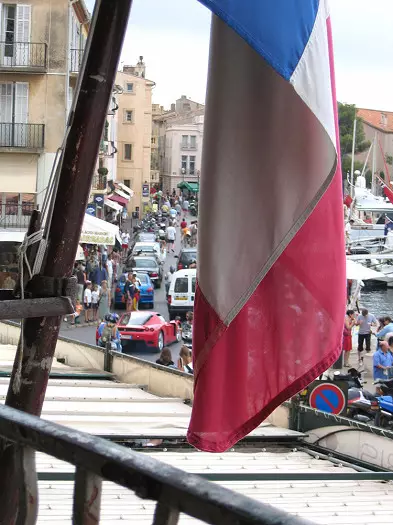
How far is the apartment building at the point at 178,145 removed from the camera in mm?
140125

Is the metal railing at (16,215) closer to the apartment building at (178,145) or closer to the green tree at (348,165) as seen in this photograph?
the green tree at (348,165)

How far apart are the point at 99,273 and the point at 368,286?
24318 millimetres

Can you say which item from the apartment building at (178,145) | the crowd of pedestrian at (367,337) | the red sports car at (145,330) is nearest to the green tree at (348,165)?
the apartment building at (178,145)

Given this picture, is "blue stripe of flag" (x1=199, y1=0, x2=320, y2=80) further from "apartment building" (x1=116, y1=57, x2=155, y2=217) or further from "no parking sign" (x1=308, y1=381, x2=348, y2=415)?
"apartment building" (x1=116, y1=57, x2=155, y2=217)

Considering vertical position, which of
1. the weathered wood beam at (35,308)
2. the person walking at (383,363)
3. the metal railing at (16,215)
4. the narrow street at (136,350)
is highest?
the weathered wood beam at (35,308)

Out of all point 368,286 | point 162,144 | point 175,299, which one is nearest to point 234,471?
point 175,299

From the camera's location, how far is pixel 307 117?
454cm

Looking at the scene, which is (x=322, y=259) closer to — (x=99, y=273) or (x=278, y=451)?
(x=278, y=451)

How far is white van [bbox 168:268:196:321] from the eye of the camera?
35.2 meters

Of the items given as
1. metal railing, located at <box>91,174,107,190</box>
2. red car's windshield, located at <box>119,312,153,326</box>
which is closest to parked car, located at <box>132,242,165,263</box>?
metal railing, located at <box>91,174,107,190</box>

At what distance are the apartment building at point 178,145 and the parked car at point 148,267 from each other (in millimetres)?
91375

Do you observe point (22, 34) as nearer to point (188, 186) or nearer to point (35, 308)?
point (35, 308)

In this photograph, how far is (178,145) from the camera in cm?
14075

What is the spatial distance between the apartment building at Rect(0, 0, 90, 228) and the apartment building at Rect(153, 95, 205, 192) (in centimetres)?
9786
